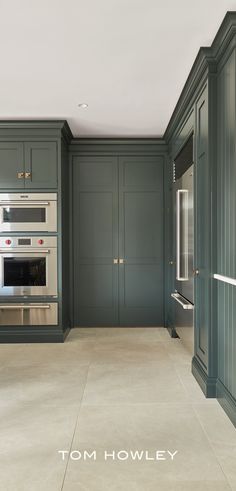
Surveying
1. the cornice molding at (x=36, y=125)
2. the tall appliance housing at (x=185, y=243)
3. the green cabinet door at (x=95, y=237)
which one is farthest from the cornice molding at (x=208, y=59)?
the green cabinet door at (x=95, y=237)

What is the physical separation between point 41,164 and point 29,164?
5.4 inches

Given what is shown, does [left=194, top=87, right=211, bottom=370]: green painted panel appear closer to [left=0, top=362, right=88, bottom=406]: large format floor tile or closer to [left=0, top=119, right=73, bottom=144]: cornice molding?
[left=0, top=362, right=88, bottom=406]: large format floor tile

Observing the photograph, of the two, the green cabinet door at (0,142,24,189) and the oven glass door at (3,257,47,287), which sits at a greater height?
the green cabinet door at (0,142,24,189)

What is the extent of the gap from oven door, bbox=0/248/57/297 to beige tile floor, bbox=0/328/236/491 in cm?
72

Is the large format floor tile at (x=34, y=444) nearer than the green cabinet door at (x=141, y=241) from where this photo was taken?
Result: Yes

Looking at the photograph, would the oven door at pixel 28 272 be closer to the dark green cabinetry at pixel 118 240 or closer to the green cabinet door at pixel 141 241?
the dark green cabinetry at pixel 118 240

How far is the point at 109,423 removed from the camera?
242cm

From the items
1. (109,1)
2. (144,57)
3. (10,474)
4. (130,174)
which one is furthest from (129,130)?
→ (10,474)

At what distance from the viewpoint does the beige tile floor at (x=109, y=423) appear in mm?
1864

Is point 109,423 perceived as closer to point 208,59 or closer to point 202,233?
point 202,233

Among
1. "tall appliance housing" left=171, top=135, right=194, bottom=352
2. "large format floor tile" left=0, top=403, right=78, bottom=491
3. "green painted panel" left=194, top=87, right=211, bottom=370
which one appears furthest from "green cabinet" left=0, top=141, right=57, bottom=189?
"large format floor tile" left=0, top=403, right=78, bottom=491

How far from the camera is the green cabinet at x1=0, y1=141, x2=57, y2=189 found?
443cm

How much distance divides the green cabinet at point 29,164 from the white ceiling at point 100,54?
0.37m

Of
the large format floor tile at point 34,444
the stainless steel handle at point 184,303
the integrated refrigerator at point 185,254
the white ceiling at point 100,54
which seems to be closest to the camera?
the large format floor tile at point 34,444
